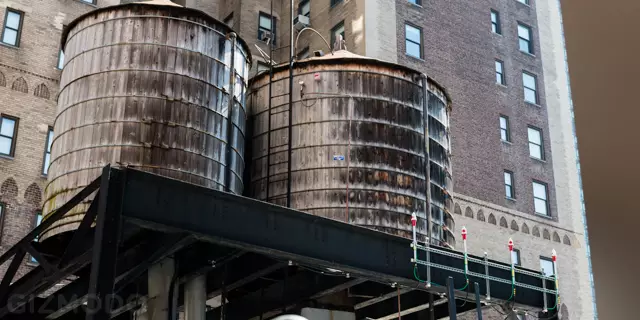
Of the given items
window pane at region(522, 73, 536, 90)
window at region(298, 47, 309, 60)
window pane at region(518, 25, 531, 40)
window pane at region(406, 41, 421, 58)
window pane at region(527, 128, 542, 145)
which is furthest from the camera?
window pane at region(518, 25, 531, 40)

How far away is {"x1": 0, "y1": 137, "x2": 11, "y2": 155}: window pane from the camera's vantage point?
98.4ft

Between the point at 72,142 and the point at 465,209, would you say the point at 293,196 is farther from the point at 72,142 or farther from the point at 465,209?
the point at 465,209

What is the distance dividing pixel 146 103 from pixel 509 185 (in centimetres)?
2427

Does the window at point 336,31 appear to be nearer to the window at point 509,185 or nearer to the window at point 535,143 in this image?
the window at point 509,185

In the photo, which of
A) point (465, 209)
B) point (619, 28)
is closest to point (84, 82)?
point (465, 209)

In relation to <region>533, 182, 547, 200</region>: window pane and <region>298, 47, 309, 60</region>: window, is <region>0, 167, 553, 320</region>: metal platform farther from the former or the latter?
<region>533, 182, 547, 200</region>: window pane

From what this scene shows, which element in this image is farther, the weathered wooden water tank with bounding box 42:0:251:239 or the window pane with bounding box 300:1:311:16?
the window pane with bounding box 300:1:311:16

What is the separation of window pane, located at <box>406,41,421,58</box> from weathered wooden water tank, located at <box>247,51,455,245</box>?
14467 mm

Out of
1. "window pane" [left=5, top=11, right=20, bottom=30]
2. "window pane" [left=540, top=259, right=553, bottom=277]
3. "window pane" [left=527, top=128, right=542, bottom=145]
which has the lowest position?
"window pane" [left=540, top=259, right=553, bottom=277]

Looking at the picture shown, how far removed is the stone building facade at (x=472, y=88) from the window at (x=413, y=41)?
0.19ft

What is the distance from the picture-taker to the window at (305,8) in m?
40.5

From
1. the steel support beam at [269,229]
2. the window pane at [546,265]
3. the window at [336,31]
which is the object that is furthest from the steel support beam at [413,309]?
the window pane at [546,265]

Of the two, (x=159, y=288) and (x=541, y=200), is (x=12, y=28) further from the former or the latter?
(x=541, y=200)

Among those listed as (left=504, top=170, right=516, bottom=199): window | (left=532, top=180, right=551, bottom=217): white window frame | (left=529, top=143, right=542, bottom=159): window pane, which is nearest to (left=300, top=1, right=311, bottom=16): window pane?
(left=504, top=170, right=516, bottom=199): window
